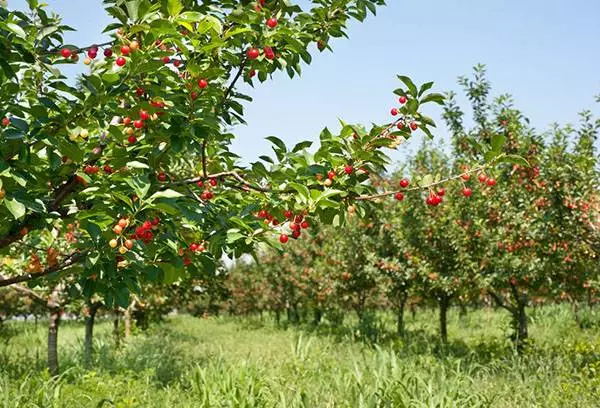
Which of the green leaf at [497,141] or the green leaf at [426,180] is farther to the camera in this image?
the green leaf at [426,180]

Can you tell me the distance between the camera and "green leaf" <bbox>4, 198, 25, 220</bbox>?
263 centimetres

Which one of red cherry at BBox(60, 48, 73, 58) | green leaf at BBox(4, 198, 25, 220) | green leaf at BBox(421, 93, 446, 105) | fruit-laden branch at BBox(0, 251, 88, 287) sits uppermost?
red cherry at BBox(60, 48, 73, 58)

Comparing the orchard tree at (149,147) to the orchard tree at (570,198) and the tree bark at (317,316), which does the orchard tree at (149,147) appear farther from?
the tree bark at (317,316)

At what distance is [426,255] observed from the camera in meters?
14.8

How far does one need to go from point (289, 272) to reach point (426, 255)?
44.6 ft

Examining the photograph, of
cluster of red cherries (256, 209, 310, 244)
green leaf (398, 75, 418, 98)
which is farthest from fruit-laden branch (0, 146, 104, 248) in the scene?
green leaf (398, 75, 418, 98)

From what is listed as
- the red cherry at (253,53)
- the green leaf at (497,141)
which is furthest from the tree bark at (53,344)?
the green leaf at (497,141)

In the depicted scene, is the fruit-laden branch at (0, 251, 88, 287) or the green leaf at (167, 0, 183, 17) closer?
the green leaf at (167, 0, 183, 17)

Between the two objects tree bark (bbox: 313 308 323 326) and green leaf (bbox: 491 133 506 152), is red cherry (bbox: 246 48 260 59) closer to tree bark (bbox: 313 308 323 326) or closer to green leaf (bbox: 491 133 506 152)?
green leaf (bbox: 491 133 506 152)

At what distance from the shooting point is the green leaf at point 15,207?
263 centimetres

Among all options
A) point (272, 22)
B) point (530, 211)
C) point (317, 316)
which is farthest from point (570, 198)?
point (317, 316)

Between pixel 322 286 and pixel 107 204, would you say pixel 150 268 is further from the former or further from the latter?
pixel 322 286

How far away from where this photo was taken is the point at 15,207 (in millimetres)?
2656

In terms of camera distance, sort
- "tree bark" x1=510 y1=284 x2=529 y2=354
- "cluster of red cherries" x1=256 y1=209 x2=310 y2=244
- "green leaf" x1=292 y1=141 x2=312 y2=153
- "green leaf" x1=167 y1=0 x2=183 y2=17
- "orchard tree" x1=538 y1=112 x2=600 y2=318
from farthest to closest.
Result: "tree bark" x1=510 y1=284 x2=529 y2=354 < "orchard tree" x1=538 y1=112 x2=600 y2=318 < "green leaf" x1=292 y1=141 x2=312 y2=153 < "cluster of red cherries" x1=256 y1=209 x2=310 y2=244 < "green leaf" x1=167 y1=0 x2=183 y2=17
